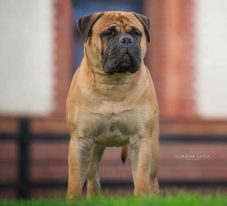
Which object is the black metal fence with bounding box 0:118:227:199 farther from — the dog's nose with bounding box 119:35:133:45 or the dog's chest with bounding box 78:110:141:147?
the dog's nose with bounding box 119:35:133:45

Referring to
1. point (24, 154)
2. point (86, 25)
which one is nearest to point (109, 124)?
point (86, 25)

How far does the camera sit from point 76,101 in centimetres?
553

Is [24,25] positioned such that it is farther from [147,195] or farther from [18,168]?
[147,195]

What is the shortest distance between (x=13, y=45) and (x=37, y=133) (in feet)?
2.74

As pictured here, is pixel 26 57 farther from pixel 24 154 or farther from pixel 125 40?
pixel 125 40

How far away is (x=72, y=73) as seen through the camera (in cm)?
836

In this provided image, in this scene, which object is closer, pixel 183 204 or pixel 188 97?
pixel 183 204

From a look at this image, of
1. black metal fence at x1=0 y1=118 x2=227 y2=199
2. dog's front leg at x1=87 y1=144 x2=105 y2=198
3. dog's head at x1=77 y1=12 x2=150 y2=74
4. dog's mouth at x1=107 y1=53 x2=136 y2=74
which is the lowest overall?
black metal fence at x1=0 y1=118 x2=227 y2=199

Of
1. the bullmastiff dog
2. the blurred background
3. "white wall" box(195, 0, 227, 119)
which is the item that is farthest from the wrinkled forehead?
"white wall" box(195, 0, 227, 119)

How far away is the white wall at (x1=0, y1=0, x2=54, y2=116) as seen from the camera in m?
8.23

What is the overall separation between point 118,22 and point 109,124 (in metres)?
0.61

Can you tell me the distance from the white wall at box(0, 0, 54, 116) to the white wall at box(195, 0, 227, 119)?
4.47 feet

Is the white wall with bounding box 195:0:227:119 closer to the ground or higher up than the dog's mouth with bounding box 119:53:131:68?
closer to the ground

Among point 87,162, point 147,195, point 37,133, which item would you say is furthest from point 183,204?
point 37,133
